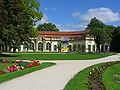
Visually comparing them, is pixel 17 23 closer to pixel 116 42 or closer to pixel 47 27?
pixel 116 42

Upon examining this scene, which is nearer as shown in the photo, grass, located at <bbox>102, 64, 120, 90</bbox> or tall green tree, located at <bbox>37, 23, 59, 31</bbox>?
grass, located at <bbox>102, 64, 120, 90</bbox>

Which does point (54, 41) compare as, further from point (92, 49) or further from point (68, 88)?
point (68, 88)

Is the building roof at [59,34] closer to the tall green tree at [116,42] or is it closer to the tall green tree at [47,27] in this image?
the tall green tree at [116,42]

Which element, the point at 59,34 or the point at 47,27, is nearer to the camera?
the point at 59,34

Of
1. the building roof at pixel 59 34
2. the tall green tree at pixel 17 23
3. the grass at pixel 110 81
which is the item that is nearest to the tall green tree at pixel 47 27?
the building roof at pixel 59 34

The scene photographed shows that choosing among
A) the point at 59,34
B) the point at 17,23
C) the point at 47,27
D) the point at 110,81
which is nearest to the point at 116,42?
the point at 59,34

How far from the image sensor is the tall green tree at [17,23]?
44.9 metres

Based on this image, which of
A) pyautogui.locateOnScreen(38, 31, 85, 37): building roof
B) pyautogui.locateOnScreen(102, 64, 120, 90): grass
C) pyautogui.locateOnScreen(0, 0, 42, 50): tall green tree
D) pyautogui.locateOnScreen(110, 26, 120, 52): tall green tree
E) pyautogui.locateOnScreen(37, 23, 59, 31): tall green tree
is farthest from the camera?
pyautogui.locateOnScreen(37, 23, 59, 31): tall green tree

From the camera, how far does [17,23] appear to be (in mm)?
48000

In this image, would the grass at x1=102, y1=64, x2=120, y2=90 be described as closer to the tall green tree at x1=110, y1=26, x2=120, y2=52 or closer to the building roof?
the tall green tree at x1=110, y1=26, x2=120, y2=52

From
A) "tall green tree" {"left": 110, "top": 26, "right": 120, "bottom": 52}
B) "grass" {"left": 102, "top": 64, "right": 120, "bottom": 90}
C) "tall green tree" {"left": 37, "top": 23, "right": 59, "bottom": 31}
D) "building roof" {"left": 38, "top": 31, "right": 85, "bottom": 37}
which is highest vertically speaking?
"tall green tree" {"left": 37, "top": 23, "right": 59, "bottom": 31}

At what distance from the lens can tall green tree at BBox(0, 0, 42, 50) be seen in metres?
44.9

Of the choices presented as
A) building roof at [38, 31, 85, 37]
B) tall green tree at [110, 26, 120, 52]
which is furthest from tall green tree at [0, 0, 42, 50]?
building roof at [38, 31, 85, 37]

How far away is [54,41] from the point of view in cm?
11225
